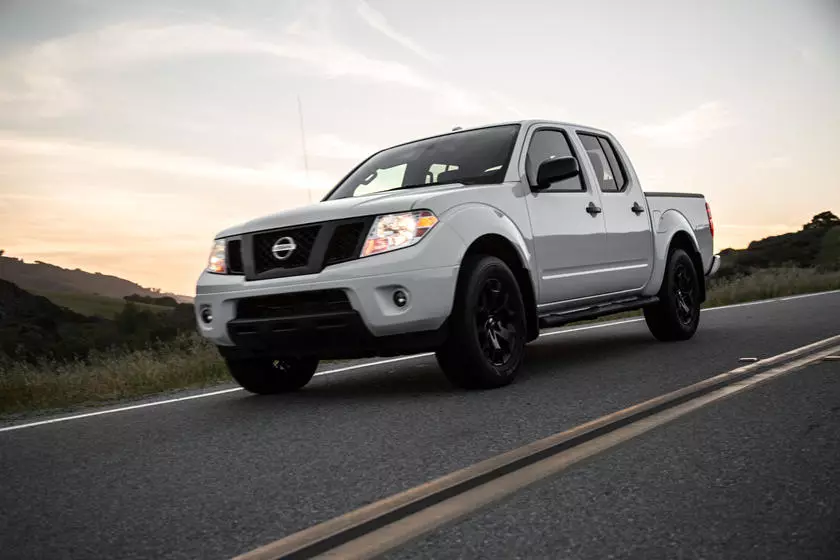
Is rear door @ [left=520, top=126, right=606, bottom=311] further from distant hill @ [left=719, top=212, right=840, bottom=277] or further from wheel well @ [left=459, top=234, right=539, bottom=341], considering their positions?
distant hill @ [left=719, top=212, right=840, bottom=277]

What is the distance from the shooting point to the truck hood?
6512 mm

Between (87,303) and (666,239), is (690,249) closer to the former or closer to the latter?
(666,239)

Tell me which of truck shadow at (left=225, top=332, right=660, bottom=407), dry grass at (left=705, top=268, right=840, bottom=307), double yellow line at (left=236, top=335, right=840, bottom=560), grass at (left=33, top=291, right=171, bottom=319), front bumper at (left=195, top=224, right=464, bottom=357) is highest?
grass at (left=33, top=291, right=171, bottom=319)

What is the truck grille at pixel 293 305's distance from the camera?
6395mm

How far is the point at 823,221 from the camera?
101500 millimetres

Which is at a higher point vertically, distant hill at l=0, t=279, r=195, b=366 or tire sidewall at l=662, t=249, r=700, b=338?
distant hill at l=0, t=279, r=195, b=366

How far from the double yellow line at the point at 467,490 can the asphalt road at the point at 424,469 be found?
0.11 m

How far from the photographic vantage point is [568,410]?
565cm

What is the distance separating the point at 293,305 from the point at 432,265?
3.23 ft

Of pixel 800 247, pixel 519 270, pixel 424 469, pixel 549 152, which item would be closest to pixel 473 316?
pixel 519 270

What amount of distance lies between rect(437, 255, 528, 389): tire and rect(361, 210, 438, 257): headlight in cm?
47

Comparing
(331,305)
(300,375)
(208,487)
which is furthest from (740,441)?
(300,375)

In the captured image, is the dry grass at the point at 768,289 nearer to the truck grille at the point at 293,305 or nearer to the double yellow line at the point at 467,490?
the truck grille at the point at 293,305

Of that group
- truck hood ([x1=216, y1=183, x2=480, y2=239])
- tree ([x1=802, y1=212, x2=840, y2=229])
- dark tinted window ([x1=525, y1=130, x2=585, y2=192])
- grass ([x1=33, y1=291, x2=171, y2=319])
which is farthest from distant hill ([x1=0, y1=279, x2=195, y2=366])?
tree ([x1=802, y1=212, x2=840, y2=229])
